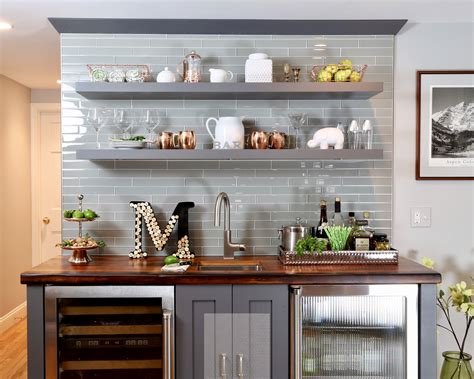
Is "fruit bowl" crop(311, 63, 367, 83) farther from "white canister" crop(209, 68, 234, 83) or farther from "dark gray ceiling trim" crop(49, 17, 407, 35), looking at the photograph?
"white canister" crop(209, 68, 234, 83)

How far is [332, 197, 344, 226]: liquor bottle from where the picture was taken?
2926 millimetres

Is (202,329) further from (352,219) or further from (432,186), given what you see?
(432,186)

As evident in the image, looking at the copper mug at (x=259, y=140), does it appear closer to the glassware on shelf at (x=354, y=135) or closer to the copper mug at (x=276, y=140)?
the copper mug at (x=276, y=140)

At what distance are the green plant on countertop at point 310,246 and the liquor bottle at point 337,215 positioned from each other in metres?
0.30

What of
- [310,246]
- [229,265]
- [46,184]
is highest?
[46,184]

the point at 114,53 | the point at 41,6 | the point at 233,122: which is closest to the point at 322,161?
the point at 233,122

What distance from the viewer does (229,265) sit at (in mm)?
2816

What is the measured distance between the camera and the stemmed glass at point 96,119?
2936 millimetres

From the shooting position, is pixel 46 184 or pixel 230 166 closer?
pixel 230 166

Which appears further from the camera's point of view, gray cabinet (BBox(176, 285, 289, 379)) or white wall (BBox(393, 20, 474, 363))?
white wall (BBox(393, 20, 474, 363))

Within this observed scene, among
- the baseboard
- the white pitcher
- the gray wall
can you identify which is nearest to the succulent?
the gray wall

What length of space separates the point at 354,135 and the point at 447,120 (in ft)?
1.93

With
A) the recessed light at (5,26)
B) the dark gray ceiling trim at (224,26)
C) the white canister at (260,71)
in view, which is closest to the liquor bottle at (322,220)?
the white canister at (260,71)

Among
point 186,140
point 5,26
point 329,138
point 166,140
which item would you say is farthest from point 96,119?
point 329,138
